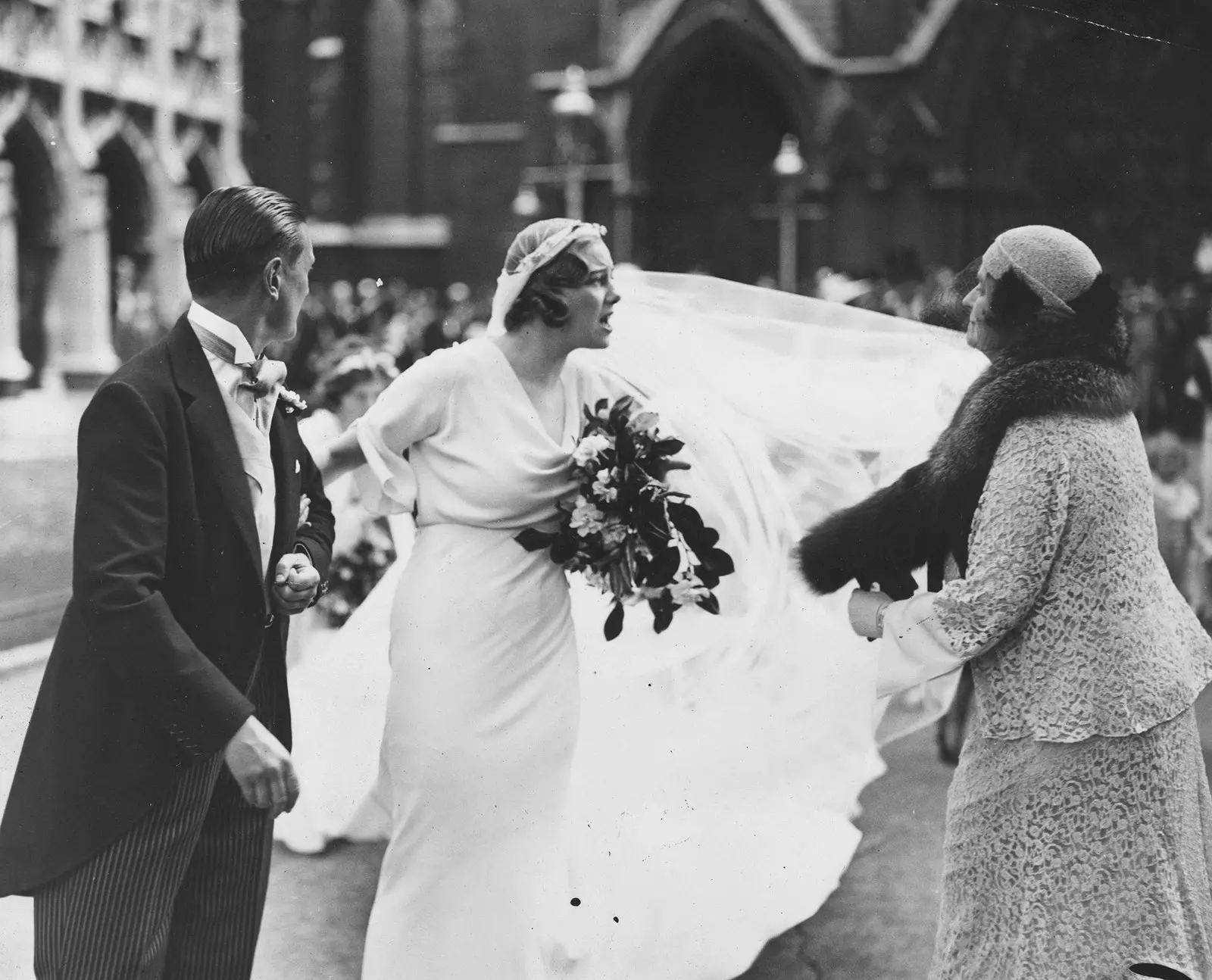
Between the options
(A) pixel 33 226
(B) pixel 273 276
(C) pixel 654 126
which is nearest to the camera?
(B) pixel 273 276

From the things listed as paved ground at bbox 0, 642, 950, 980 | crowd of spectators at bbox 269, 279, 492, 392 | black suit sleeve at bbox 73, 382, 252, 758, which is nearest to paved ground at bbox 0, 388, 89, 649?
paved ground at bbox 0, 642, 950, 980

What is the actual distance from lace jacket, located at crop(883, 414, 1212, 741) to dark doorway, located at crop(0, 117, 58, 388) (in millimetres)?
10790

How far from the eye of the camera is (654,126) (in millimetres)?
21781

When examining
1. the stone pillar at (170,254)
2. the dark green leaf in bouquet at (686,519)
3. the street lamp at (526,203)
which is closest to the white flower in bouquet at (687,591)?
the dark green leaf in bouquet at (686,519)

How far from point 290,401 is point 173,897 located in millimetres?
1028

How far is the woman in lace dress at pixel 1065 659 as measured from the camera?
2736 millimetres

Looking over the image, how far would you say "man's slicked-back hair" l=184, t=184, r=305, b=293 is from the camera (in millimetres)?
2611

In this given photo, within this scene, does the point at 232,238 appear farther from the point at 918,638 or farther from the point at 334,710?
the point at 334,710

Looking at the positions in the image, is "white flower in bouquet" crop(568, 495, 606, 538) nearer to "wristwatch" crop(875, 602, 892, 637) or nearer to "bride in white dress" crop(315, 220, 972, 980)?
"bride in white dress" crop(315, 220, 972, 980)

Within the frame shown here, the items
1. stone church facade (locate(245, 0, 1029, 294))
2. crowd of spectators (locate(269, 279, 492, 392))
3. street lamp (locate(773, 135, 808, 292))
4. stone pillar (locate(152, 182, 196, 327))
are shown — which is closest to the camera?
crowd of spectators (locate(269, 279, 492, 392))

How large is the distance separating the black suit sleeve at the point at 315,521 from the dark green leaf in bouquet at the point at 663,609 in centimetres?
88

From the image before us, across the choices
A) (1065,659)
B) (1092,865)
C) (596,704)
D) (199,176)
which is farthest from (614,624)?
(199,176)

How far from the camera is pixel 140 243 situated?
16.3m

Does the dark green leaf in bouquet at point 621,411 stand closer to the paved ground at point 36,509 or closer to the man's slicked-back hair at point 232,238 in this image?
the man's slicked-back hair at point 232,238
